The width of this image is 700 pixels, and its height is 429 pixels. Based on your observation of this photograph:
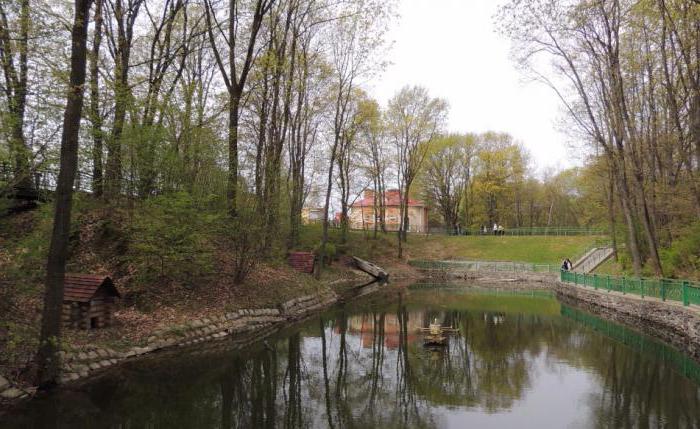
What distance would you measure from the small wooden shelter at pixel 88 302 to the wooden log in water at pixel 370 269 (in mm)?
24037

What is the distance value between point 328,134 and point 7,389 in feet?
88.2

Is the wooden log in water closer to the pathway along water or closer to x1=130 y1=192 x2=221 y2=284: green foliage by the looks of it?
the pathway along water

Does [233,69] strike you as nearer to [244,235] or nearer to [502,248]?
[244,235]

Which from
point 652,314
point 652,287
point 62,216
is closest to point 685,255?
point 652,287

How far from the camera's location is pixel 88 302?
33.8 feet

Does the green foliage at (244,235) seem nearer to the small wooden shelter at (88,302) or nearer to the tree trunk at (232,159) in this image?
the tree trunk at (232,159)

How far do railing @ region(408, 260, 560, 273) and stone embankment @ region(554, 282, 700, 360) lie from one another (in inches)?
461

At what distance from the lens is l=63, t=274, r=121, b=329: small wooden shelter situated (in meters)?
10.4

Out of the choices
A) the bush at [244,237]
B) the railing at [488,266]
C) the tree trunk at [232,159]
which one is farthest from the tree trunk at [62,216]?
the railing at [488,266]

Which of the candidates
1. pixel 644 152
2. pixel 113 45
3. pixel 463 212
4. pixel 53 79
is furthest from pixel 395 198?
pixel 53 79

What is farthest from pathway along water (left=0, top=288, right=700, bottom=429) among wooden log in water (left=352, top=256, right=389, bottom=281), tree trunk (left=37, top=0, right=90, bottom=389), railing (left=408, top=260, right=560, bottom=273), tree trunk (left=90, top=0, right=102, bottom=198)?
railing (left=408, top=260, right=560, bottom=273)

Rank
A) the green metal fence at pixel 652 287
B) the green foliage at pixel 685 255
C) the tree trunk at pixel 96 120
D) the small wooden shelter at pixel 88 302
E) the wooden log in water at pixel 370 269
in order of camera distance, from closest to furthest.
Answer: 1. the small wooden shelter at pixel 88 302
2. the tree trunk at pixel 96 120
3. the green metal fence at pixel 652 287
4. the green foliage at pixel 685 255
5. the wooden log in water at pixel 370 269

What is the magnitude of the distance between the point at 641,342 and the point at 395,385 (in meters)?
8.99

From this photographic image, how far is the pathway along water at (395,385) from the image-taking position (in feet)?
24.9
